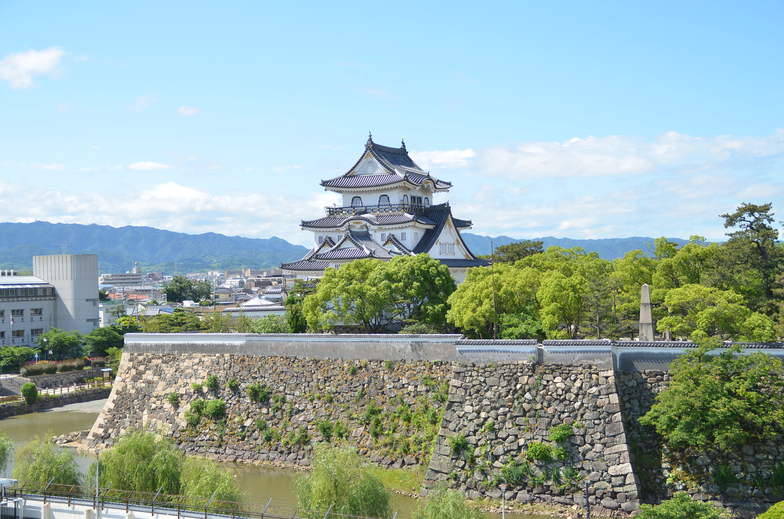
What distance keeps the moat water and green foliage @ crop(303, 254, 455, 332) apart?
9.29 meters

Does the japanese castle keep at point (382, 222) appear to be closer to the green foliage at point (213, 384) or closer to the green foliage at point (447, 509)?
the green foliage at point (213, 384)

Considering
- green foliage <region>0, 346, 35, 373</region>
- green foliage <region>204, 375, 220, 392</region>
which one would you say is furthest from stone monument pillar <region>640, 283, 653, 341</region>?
green foliage <region>0, 346, 35, 373</region>

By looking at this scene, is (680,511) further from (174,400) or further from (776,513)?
(174,400)

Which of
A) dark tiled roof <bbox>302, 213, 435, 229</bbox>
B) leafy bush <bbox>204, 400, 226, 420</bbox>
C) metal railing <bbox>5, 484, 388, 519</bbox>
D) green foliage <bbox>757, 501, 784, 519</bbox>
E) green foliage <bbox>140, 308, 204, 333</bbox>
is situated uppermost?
dark tiled roof <bbox>302, 213, 435, 229</bbox>

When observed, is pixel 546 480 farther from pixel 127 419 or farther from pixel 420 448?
pixel 127 419

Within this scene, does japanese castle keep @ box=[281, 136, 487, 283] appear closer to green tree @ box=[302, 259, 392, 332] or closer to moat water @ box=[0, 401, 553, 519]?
green tree @ box=[302, 259, 392, 332]

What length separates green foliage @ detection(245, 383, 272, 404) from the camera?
107ft

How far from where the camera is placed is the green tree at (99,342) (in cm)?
6056

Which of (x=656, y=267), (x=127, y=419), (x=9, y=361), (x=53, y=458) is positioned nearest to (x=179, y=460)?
(x=53, y=458)

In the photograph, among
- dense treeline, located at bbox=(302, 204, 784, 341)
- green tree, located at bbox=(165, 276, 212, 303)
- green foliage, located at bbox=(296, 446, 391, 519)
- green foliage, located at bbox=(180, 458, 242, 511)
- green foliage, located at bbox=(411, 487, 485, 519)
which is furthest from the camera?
green tree, located at bbox=(165, 276, 212, 303)

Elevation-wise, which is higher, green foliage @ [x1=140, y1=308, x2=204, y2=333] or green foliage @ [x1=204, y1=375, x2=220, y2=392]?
green foliage @ [x1=140, y1=308, x2=204, y2=333]

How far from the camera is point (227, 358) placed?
34.6 m

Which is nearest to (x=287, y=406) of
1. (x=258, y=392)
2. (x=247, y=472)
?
(x=258, y=392)

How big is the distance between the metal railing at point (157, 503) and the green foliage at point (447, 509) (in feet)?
5.91
